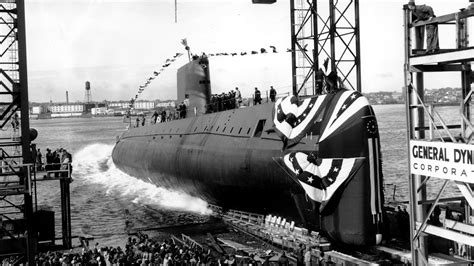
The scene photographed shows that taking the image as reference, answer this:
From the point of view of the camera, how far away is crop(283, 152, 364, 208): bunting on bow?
71.8 ft

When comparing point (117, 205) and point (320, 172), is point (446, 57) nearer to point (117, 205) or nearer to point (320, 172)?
point (320, 172)

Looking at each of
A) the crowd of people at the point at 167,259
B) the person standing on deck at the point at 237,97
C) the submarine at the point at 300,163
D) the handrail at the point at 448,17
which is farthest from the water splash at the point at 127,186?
the handrail at the point at 448,17

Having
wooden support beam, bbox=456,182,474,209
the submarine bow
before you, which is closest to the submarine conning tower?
the submarine bow

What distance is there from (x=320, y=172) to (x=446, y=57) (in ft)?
40.8

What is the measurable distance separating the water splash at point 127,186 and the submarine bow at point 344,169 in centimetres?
1199

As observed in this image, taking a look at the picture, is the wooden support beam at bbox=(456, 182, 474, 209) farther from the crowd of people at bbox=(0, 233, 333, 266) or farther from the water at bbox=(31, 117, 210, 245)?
the water at bbox=(31, 117, 210, 245)

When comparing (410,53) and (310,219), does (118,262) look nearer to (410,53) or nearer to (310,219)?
(310,219)

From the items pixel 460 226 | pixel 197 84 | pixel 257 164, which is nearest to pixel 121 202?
pixel 197 84

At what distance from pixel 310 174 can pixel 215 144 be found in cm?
1015

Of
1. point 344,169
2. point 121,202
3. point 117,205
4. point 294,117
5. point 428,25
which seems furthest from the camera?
point 121,202

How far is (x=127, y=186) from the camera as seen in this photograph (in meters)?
51.0

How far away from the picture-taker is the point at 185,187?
121 ft

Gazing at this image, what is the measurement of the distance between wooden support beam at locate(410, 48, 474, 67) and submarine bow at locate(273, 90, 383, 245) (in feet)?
34.1

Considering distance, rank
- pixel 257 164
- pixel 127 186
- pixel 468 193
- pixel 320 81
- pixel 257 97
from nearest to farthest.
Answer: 1. pixel 468 193
2. pixel 257 164
3. pixel 320 81
4. pixel 257 97
5. pixel 127 186
